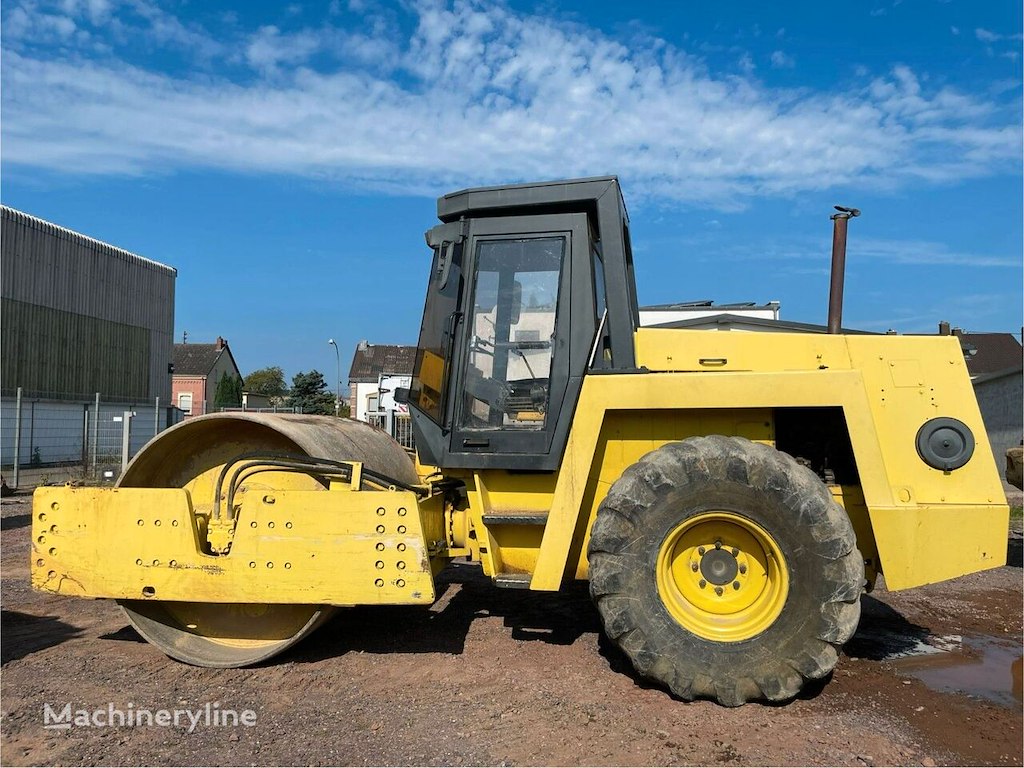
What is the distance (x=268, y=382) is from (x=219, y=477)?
68.5 metres

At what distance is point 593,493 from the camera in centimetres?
465

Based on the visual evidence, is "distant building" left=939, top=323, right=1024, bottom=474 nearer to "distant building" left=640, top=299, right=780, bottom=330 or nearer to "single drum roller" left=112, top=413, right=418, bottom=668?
"distant building" left=640, top=299, right=780, bottom=330

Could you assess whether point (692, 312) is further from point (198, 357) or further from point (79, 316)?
point (198, 357)

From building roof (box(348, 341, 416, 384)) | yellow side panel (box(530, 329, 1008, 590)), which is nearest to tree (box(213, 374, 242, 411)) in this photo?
building roof (box(348, 341, 416, 384))

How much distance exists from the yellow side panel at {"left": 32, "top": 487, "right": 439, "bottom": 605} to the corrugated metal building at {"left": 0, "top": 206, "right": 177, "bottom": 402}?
20.6 m

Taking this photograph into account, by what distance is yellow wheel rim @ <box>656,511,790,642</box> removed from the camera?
4.11 metres

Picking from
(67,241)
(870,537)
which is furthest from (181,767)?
(67,241)

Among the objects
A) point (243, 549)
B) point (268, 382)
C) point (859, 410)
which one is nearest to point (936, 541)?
point (859, 410)

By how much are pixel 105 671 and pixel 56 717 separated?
2.04 feet

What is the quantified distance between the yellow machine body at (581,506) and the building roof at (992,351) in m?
37.9

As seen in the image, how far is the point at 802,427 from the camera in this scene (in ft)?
15.7

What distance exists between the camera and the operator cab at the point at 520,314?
15.2 feet

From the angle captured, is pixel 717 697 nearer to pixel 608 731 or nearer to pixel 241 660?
pixel 608 731

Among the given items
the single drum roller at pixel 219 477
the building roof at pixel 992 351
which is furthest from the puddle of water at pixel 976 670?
the building roof at pixel 992 351
